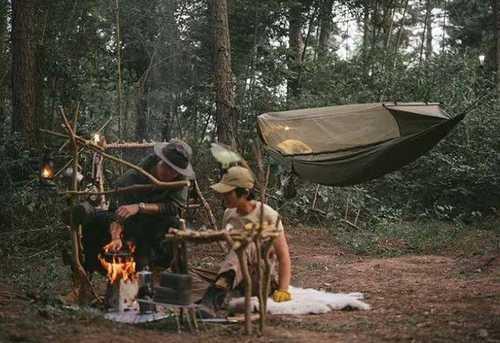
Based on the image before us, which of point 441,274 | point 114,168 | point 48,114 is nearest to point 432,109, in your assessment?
point 441,274

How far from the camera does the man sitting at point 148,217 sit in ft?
11.8

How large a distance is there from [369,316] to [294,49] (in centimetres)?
868

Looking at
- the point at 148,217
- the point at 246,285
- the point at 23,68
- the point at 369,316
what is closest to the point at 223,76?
the point at 23,68

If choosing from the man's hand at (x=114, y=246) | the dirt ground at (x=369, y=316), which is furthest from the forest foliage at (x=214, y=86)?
the dirt ground at (x=369, y=316)

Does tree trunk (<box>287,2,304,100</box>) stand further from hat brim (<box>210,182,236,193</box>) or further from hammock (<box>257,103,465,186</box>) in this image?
hat brim (<box>210,182,236,193</box>)

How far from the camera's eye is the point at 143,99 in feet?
35.3

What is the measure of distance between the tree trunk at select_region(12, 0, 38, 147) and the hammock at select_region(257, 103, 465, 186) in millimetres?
2758

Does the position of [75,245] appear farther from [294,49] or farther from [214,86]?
[294,49]

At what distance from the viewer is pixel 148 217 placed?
3.72 meters

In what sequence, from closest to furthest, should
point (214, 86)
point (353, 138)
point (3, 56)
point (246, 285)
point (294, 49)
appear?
point (246, 285), point (353, 138), point (214, 86), point (3, 56), point (294, 49)

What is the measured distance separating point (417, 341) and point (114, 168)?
15.8ft

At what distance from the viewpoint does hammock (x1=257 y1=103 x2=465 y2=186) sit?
5.22m

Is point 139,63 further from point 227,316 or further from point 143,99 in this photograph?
point 227,316

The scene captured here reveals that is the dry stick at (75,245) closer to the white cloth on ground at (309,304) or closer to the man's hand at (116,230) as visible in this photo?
the man's hand at (116,230)
